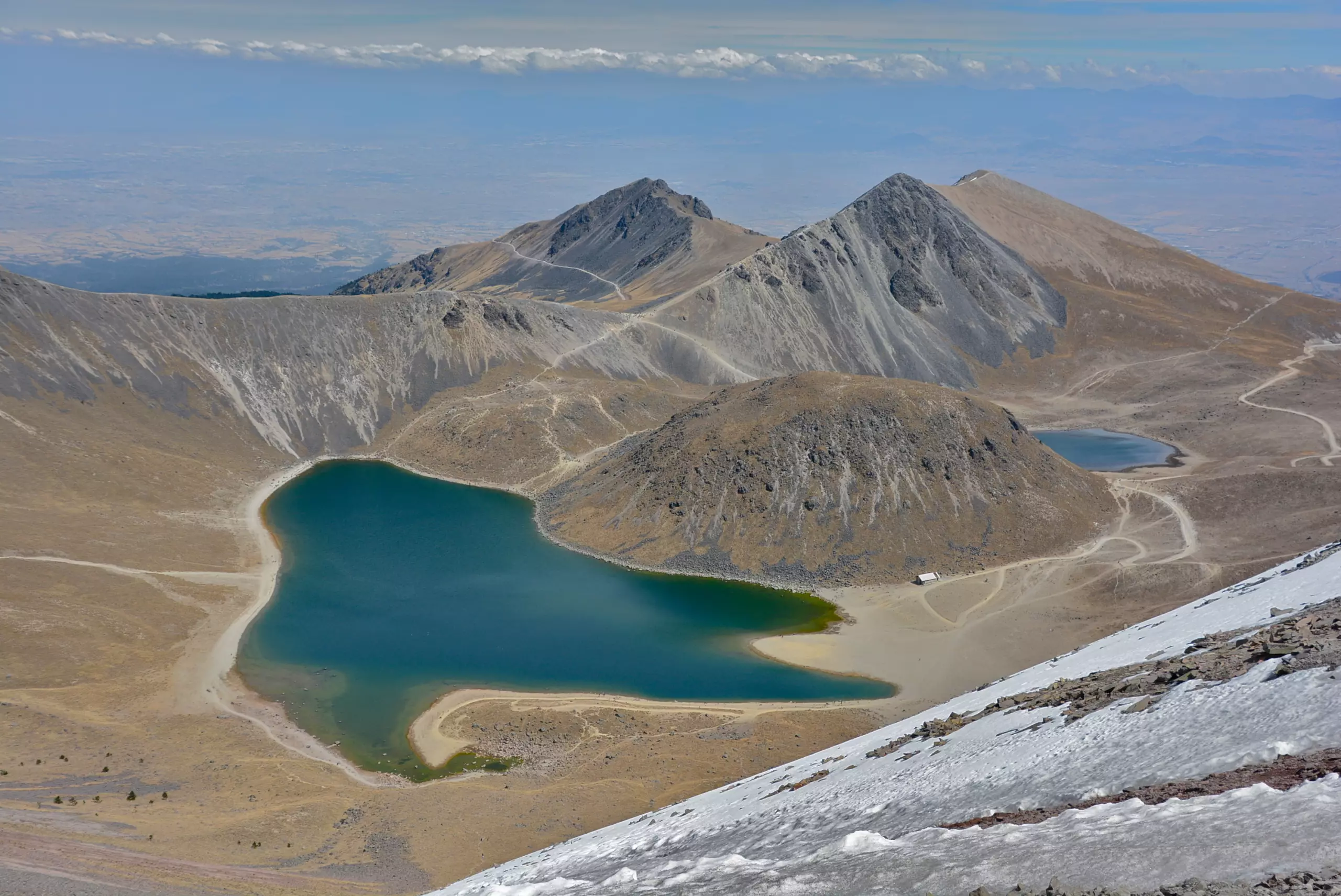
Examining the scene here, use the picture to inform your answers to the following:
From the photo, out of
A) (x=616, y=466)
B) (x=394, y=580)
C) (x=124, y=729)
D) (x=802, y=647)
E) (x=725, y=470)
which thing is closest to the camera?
(x=124, y=729)

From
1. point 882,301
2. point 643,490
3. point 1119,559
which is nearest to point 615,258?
point 882,301

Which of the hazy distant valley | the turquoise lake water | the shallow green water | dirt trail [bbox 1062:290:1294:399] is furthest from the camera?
dirt trail [bbox 1062:290:1294:399]

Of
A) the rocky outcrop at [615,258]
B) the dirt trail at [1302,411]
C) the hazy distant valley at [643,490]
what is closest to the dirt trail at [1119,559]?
the hazy distant valley at [643,490]

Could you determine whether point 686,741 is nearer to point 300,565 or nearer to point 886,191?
point 300,565

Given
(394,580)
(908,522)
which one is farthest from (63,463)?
(908,522)

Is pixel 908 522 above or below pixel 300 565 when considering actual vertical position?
below

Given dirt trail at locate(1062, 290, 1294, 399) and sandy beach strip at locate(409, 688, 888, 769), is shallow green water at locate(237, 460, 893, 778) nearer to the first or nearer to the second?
sandy beach strip at locate(409, 688, 888, 769)

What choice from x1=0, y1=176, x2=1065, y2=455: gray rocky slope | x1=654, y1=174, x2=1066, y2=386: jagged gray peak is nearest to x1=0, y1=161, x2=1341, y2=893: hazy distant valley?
x1=0, y1=176, x2=1065, y2=455: gray rocky slope
